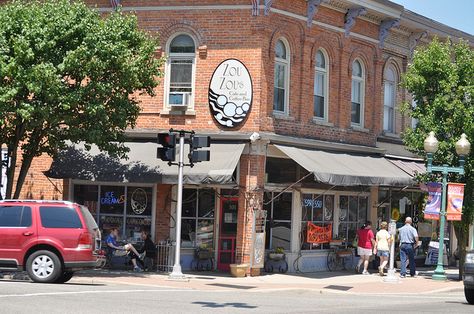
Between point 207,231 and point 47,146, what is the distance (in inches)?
209

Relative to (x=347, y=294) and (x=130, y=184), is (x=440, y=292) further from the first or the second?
(x=130, y=184)

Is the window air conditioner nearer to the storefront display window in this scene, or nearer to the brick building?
the brick building

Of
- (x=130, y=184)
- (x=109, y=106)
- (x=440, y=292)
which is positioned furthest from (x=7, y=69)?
(x=440, y=292)

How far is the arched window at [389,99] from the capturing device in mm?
29453

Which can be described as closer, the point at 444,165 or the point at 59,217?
the point at 59,217

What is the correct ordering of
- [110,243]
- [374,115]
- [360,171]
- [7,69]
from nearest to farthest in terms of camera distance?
[7,69], [110,243], [360,171], [374,115]

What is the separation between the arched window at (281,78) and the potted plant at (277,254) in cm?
411

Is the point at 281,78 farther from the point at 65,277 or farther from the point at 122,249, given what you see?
the point at 65,277

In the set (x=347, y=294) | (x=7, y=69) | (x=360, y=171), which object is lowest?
(x=347, y=294)

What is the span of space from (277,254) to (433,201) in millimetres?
4847

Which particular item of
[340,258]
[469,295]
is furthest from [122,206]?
[469,295]

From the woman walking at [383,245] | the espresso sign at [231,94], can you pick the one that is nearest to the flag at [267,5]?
the espresso sign at [231,94]

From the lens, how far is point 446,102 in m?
24.7

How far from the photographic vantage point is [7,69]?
1980 cm
